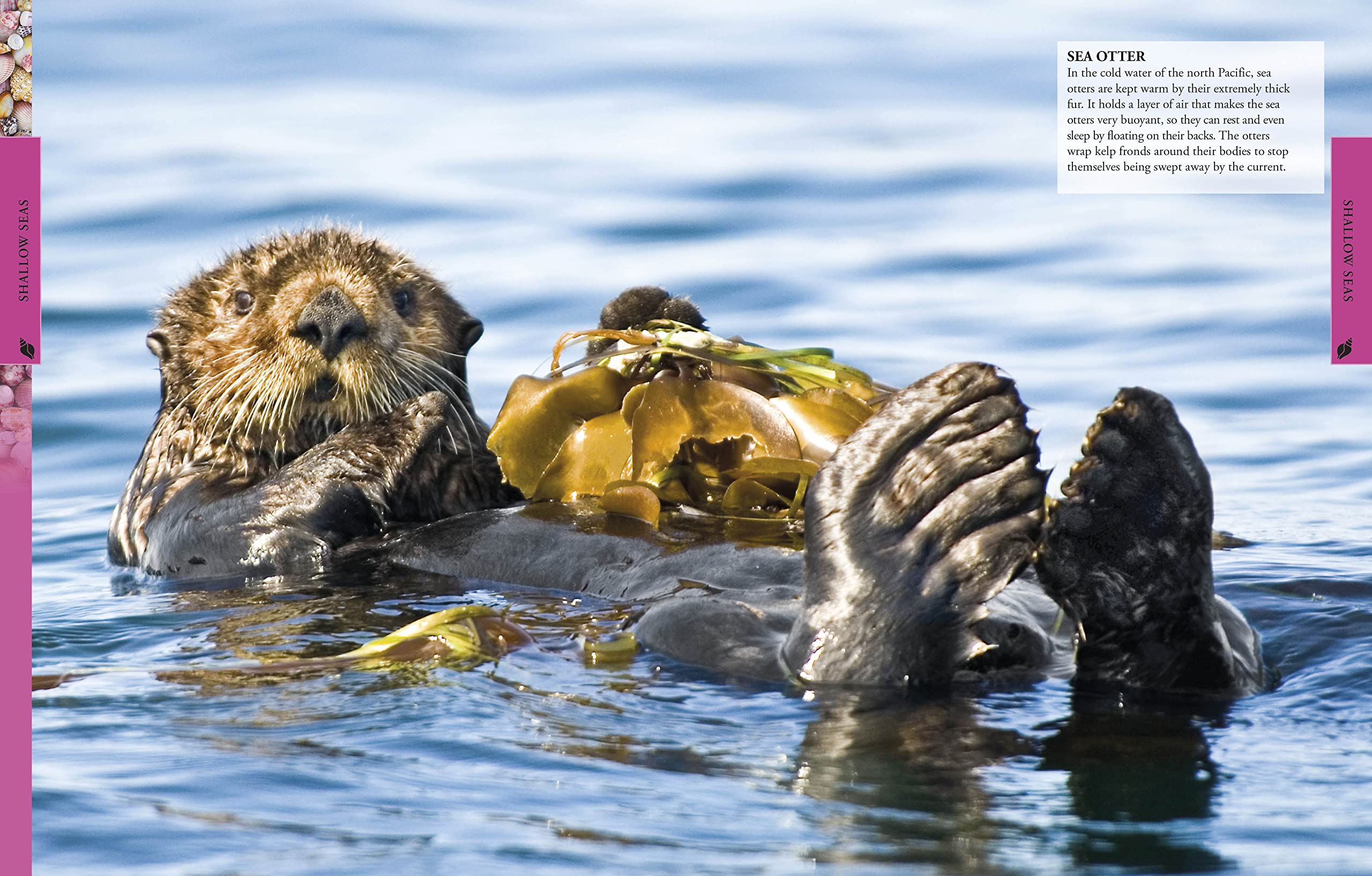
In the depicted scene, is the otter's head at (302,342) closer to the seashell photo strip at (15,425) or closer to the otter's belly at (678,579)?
the otter's belly at (678,579)

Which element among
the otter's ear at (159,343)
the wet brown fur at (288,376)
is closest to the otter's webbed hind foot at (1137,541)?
the wet brown fur at (288,376)

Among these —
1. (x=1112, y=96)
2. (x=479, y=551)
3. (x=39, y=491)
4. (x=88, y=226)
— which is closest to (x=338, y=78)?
(x=88, y=226)

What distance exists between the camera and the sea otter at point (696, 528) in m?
2.91

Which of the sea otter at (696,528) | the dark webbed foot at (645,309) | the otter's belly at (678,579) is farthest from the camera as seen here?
the dark webbed foot at (645,309)

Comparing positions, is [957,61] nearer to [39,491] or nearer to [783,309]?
[783,309]

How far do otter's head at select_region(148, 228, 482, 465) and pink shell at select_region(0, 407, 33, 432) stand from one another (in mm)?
1702

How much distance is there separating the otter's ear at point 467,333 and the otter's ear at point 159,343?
0.87m

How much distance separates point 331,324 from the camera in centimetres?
445

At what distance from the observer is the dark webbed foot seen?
4.57 meters

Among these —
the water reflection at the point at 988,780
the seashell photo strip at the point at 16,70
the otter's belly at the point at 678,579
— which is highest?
the seashell photo strip at the point at 16,70

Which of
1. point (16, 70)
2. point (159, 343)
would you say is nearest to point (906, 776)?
point (16, 70)

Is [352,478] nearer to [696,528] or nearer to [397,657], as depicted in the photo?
[696,528]

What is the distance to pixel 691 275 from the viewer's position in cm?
862

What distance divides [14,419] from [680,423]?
6.04ft
